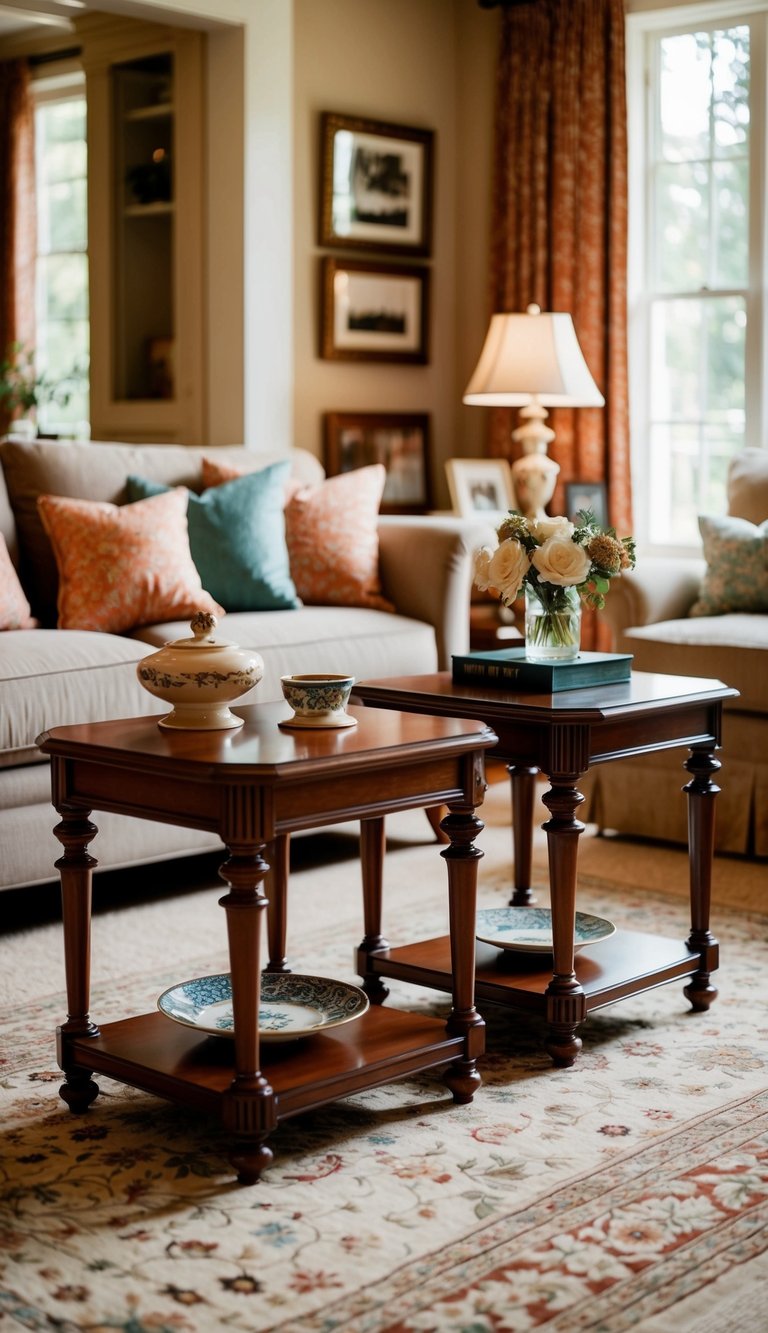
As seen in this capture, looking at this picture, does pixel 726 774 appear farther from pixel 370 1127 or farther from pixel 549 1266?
pixel 549 1266

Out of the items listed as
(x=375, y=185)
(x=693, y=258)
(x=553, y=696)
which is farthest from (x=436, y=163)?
(x=553, y=696)

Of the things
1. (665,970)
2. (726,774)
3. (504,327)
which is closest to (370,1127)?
(665,970)

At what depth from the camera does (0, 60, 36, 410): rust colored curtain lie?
7281 millimetres

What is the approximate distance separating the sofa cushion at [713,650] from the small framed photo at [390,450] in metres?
1.85

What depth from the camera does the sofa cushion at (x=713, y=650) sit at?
152 inches

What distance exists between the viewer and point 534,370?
16.5 ft

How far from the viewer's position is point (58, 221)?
7.36m

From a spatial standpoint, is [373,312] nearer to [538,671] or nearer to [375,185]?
[375,185]

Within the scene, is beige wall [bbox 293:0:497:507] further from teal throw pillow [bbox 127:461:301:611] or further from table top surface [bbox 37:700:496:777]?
table top surface [bbox 37:700:496:777]

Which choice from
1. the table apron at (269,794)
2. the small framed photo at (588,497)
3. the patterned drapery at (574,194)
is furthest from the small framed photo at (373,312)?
the table apron at (269,794)

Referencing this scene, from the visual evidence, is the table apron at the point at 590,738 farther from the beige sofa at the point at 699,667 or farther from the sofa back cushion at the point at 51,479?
the sofa back cushion at the point at 51,479

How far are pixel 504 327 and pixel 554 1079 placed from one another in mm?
3160

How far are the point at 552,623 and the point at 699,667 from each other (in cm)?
127

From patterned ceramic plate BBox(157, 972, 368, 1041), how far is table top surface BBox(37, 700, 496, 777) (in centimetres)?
36
